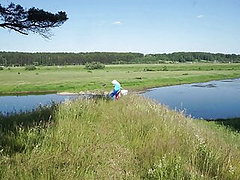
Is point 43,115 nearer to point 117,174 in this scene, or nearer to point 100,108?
point 100,108

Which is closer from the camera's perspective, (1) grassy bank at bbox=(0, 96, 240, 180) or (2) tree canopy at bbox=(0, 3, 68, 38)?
(1) grassy bank at bbox=(0, 96, 240, 180)

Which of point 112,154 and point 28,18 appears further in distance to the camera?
point 28,18

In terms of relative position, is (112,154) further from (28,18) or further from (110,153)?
(28,18)

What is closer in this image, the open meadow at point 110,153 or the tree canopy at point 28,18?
the open meadow at point 110,153

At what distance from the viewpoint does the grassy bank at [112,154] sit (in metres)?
4.28

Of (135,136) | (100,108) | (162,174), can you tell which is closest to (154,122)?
(135,136)

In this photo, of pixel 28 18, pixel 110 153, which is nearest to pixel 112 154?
pixel 110 153

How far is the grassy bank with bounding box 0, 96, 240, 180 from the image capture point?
168 inches

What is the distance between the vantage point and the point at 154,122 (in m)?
7.84

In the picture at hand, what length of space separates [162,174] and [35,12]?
594 cm

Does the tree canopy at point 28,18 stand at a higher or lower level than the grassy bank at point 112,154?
higher

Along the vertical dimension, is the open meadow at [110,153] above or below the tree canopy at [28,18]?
below

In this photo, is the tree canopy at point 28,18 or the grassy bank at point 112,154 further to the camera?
the tree canopy at point 28,18

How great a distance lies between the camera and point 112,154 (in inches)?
215
